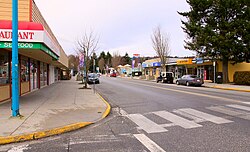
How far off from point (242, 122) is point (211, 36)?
23.7 meters

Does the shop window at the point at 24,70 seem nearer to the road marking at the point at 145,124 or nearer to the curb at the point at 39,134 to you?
the road marking at the point at 145,124

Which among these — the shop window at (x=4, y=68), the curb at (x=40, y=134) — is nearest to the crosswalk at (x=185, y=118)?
the curb at (x=40, y=134)

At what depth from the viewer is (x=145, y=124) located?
8.13m

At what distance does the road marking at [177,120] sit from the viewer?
7799 millimetres

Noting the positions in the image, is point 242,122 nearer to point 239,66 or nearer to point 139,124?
point 139,124

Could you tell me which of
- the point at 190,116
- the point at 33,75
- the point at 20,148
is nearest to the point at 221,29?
the point at 33,75

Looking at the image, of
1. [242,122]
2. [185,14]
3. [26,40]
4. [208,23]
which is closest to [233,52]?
[208,23]

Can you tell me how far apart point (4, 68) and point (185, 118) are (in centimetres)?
975

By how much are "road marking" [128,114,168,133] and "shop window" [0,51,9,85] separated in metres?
7.39

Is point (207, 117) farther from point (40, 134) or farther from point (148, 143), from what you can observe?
point (40, 134)

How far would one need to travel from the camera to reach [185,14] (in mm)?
33625

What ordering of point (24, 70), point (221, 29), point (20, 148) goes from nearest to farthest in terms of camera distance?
point (20, 148), point (24, 70), point (221, 29)

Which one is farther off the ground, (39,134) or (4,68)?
(4,68)

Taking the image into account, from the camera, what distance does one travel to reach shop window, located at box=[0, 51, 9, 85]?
41.9 ft
